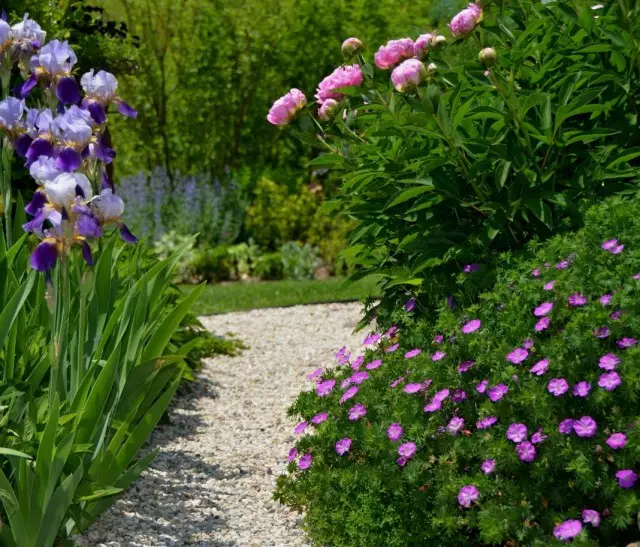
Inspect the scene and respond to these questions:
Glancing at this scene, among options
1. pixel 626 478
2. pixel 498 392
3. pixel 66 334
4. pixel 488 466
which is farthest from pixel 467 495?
pixel 66 334

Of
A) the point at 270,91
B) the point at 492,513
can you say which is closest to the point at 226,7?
the point at 270,91

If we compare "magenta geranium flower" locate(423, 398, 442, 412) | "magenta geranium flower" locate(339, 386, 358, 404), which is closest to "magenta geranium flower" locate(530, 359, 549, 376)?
"magenta geranium flower" locate(423, 398, 442, 412)

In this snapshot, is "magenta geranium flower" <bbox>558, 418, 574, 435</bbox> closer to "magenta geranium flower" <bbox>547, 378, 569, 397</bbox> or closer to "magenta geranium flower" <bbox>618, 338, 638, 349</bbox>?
"magenta geranium flower" <bbox>547, 378, 569, 397</bbox>

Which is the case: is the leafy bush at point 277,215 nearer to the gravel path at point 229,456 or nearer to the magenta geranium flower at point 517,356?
the gravel path at point 229,456

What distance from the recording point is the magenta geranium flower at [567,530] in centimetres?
235

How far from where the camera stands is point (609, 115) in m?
3.54

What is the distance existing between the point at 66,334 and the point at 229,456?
127 cm

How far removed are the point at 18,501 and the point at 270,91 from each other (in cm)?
925

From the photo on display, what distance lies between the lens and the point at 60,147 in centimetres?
272

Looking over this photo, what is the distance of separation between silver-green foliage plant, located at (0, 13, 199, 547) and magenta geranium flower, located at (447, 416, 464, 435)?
945 mm

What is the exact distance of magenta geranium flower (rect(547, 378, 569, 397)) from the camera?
252 centimetres

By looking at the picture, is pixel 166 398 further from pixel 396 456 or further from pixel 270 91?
pixel 270 91

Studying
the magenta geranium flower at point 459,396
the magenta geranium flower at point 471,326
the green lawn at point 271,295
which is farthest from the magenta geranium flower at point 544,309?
the green lawn at point 271,295

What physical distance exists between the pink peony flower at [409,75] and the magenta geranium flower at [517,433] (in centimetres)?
124
